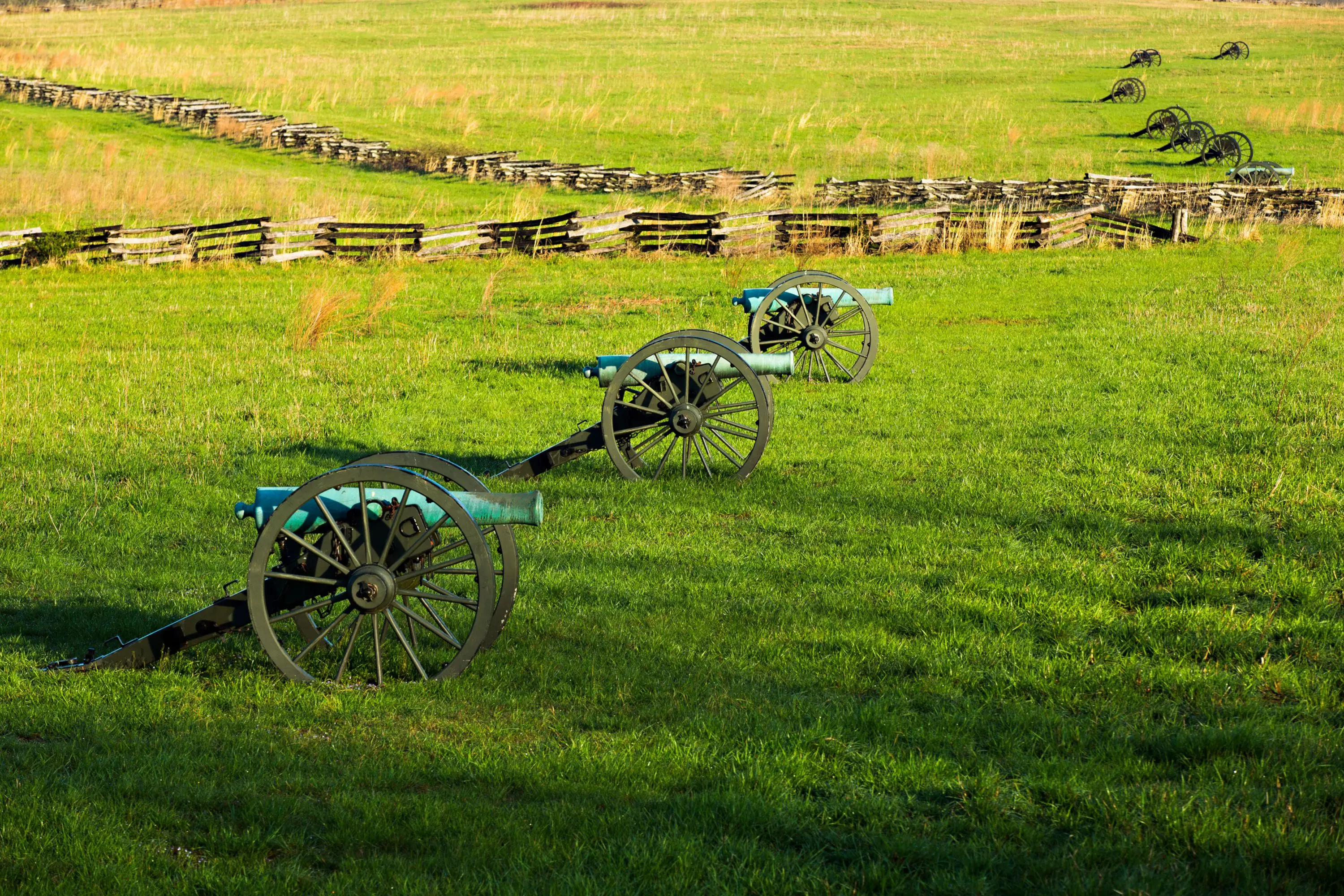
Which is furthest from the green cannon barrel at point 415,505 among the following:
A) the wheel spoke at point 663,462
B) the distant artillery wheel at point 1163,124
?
the distant artillery wheel at point 1163,124

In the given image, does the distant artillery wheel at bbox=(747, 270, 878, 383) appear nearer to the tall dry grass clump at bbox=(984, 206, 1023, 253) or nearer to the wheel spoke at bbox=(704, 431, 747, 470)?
the wheel spoke at bbox=(704, 431, 747, 470)

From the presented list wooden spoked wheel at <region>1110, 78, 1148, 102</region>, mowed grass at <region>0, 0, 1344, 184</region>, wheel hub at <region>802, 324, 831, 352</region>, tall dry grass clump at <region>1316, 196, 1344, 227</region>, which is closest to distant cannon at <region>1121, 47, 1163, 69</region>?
mowed grass at <region>0, 0, 1344, 184</region>

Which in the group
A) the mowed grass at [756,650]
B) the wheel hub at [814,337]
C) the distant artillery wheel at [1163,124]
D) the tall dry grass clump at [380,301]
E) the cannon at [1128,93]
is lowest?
the mowed grass at [756,650]

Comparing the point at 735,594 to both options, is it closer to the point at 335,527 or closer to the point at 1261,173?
the point at 335,527

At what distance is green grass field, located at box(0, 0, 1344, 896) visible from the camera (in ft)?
14.4

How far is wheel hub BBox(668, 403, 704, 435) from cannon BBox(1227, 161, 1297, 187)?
2576cm

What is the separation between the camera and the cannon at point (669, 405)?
31.3 feet

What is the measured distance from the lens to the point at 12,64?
5188 cm

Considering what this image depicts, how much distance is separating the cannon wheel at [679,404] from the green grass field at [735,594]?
14.1 inches

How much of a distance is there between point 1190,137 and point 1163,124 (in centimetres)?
291

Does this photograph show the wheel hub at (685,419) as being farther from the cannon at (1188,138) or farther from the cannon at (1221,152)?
the cannon at (1188,138)

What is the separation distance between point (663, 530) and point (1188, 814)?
4.85m

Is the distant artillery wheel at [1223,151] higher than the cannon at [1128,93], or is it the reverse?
the cannon at [1128,93]

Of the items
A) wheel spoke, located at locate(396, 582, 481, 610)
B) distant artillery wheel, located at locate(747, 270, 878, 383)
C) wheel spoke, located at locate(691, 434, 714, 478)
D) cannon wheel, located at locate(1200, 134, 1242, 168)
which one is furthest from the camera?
cannon wheel, located at locate(1200, 134, 1242, 168)
